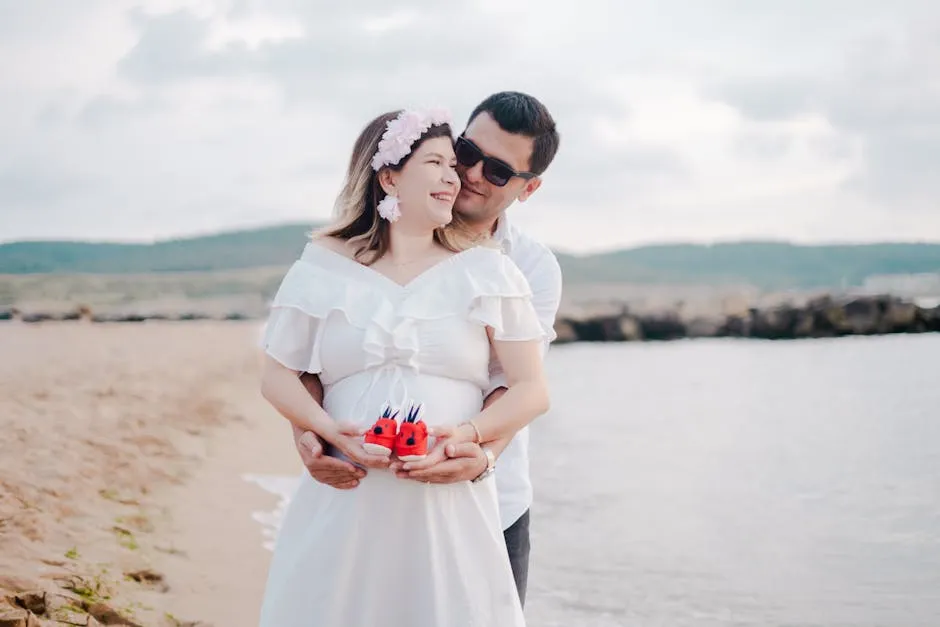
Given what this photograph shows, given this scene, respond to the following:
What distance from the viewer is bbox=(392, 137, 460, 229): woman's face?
3.02 m

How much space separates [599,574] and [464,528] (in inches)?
178

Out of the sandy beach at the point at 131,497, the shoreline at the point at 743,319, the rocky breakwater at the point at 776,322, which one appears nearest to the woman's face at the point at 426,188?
the sandy beach at the point at 131,497

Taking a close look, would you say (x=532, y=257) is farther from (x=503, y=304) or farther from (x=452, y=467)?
(x=452, y=467)

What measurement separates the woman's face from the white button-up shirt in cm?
59

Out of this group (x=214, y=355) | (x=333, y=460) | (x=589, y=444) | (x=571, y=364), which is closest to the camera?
(x=333, y=460)

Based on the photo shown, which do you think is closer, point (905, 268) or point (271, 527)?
point (271, 527)

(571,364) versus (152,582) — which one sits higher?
(152,582)

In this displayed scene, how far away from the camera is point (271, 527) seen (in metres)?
7.34

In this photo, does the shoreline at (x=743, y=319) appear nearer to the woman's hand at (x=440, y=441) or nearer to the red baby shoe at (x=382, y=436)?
the woman's hand at (x=440, y=441)

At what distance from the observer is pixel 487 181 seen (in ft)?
11.8

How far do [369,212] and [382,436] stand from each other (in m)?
0.74

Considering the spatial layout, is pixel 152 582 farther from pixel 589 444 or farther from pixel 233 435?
pixel 589 444

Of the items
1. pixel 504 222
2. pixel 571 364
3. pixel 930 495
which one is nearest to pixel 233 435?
pixel 930 495

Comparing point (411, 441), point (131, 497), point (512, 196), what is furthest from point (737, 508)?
point (411, 441)
